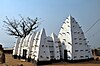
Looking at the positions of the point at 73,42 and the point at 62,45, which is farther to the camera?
the point at 62,45

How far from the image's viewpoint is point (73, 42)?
29.0m

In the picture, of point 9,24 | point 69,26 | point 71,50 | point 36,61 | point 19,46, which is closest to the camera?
point 36,61

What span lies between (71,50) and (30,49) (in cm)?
621

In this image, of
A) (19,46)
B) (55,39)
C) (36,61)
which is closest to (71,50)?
(55,39)

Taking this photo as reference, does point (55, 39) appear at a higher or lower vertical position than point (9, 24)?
lower

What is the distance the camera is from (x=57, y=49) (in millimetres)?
29234

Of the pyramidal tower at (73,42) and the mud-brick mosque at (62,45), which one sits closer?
the mud-brick mosque at (62,45)

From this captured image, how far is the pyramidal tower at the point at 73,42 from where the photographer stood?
28703 millimetres

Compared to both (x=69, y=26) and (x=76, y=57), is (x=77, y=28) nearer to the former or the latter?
(x=69, y=26)

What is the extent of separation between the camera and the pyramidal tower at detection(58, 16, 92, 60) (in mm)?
28703

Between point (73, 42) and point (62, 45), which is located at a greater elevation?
A: point (73, 42)

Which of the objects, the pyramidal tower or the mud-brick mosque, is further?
the pyramidal tower

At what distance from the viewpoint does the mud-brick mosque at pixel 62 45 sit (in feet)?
90.0

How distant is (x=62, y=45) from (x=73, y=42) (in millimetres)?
1977
